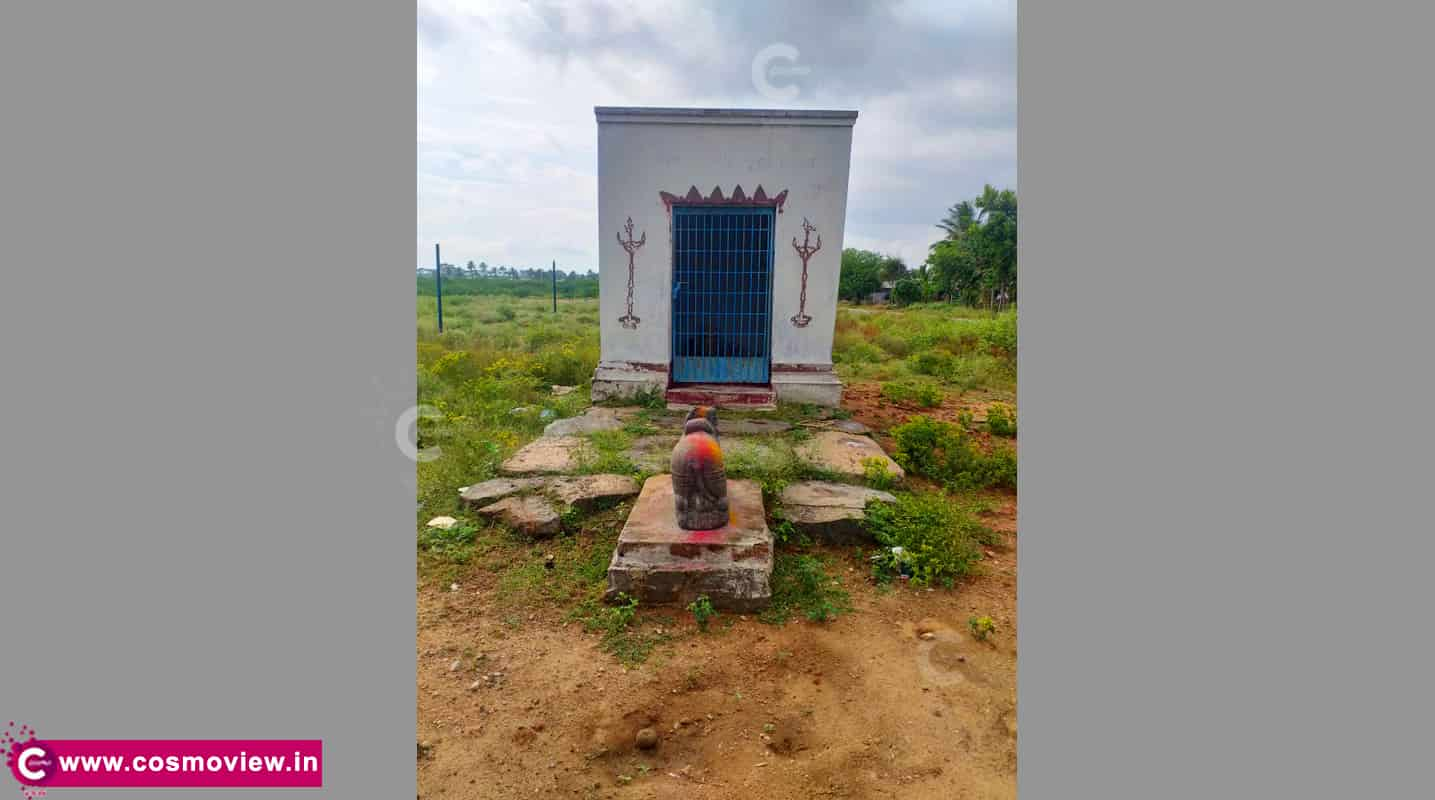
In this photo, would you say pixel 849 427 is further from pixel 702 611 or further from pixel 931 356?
pixel 931 356

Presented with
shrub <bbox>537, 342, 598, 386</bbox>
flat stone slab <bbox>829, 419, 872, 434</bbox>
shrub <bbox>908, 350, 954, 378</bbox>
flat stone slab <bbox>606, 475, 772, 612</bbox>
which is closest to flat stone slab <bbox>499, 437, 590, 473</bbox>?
flat stone slab <bbox>606, 475, 772, 612</bbox>

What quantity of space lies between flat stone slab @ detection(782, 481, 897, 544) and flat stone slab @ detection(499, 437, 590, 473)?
177 cm

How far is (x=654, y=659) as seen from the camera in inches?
126

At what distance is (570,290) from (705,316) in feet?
83.3

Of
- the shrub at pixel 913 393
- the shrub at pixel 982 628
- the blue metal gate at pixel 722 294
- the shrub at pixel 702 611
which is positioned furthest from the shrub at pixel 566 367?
the shrub at pixel 982 628

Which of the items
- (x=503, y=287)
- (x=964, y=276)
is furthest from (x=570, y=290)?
(x=964, y=276)

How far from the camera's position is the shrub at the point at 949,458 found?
5727 mm

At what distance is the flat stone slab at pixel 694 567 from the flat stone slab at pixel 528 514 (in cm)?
84

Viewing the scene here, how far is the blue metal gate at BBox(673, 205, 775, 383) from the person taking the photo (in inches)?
302

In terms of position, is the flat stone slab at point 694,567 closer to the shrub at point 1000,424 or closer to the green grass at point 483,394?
the green grass at point 483,394

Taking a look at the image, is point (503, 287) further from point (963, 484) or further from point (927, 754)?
point (927, 754)

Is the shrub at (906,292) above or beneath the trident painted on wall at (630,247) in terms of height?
above

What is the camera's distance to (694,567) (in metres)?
3.64

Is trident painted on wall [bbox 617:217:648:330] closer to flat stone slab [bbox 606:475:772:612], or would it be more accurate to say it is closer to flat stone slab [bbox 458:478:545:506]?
flat stone slab [bbox 458:478:545:506]
